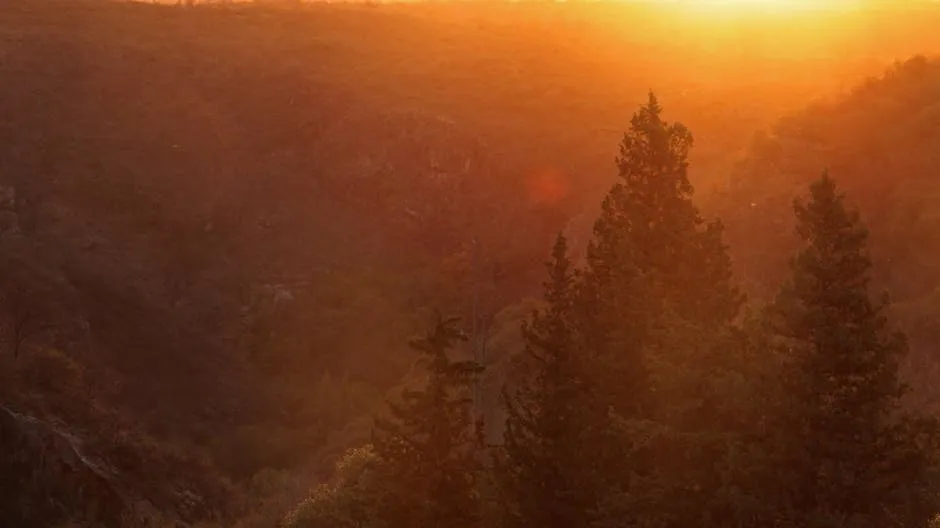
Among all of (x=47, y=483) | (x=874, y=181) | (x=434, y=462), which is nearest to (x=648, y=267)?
(x=434, y=462)

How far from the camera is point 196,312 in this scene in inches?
2240

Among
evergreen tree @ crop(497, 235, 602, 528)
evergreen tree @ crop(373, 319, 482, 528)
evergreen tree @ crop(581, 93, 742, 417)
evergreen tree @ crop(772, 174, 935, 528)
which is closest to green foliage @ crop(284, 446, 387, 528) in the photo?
evergreen tree @ crop(373, 319, 482, 528)

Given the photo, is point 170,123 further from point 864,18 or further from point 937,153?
point 864,18

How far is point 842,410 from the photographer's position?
12742mm

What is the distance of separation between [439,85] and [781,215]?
4664 cm

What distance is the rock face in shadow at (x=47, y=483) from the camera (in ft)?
97.4

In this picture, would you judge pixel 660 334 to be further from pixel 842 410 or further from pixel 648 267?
pixel 842 410

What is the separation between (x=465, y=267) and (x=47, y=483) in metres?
35.8

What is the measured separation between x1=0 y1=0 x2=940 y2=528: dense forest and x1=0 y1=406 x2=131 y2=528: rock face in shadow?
93 mm

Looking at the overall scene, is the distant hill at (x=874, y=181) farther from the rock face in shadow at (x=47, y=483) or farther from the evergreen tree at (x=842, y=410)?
the rock face in shadow at (x=47, y=483)

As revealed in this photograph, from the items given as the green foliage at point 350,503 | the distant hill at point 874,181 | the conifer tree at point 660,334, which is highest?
the distant hill at point 874,181

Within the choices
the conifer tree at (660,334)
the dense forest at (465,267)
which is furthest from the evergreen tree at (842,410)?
the conifer tree at (660,334)

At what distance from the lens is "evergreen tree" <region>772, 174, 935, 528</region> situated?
500 inches

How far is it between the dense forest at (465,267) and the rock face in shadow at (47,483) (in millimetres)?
93
